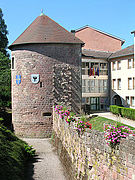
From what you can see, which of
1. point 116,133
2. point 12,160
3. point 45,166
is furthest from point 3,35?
point 116,133

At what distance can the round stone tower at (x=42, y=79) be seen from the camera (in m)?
19.8

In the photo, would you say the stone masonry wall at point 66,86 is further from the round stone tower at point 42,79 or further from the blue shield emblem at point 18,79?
→ the blue shield emblem at point 18,79

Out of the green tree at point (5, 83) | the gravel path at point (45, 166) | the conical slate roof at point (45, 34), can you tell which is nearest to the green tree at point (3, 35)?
the green tree at point (5, 83)

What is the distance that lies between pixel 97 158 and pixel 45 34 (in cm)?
1418

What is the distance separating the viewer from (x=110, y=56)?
105 ft

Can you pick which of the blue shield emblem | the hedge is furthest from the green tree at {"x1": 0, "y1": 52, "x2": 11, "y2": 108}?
the hedge

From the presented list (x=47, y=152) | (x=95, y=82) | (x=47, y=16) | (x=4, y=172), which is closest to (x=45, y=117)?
(x=47, y=152)

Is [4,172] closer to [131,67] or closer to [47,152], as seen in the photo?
[47,152]

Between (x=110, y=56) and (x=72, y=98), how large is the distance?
13.3 metres

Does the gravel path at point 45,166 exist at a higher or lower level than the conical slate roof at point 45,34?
lower

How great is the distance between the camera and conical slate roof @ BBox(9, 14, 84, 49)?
20.0m

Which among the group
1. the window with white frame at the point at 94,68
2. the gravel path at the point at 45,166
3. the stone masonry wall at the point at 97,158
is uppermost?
the window with white frame at the point at 94,68

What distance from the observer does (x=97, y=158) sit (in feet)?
26.0

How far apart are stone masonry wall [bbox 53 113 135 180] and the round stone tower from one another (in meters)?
8.01
